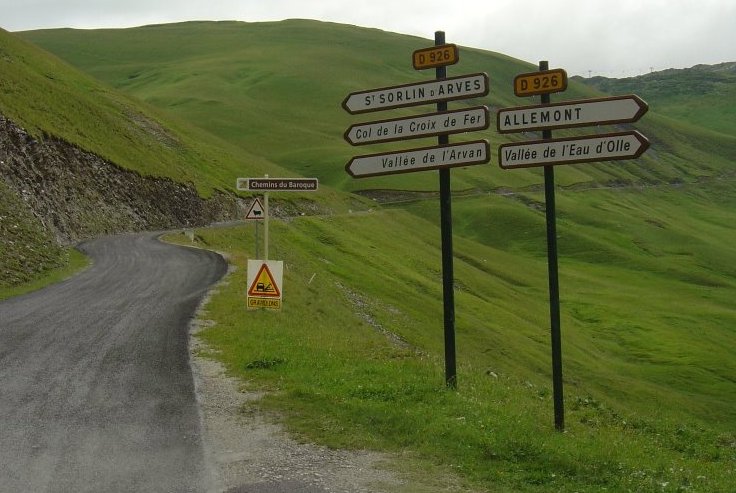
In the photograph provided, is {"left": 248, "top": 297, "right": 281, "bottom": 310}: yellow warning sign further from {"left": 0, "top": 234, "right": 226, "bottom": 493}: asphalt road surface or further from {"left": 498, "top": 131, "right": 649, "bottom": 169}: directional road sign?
{"left": 498, "top": 131, "right": 649, "bottom": 169}: directional road sign

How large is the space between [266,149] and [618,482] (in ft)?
592

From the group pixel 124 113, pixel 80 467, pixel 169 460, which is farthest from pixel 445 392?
pixel 124 113

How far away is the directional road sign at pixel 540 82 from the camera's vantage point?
42.6ft

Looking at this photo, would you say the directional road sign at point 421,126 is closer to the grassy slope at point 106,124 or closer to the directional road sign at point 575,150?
the directional road sign at point 575,150

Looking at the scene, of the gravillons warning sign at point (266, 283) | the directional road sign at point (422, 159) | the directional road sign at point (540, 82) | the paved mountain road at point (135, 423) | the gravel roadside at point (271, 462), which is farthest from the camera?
the gravillons warning sign at point (266, 283)

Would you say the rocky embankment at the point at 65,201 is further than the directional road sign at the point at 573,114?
Yes

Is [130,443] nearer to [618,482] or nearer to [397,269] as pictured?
[618,482]

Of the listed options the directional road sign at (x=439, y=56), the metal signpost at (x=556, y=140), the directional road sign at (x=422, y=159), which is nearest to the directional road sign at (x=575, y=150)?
the metal signpost at (x=556, y=140)

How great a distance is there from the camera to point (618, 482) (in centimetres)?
1001

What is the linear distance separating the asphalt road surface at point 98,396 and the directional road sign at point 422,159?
17.9 ft

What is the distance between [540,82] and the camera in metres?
13.1

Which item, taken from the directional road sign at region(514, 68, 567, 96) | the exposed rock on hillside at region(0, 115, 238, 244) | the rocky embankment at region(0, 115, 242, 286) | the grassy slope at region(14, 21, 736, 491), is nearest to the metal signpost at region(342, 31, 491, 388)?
the directional road sign at region(514, 68, 567, 96)

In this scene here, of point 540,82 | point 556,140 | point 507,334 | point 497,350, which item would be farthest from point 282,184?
point 507,334

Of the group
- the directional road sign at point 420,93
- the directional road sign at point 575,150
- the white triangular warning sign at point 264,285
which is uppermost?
the directional road sign at point 420,93
